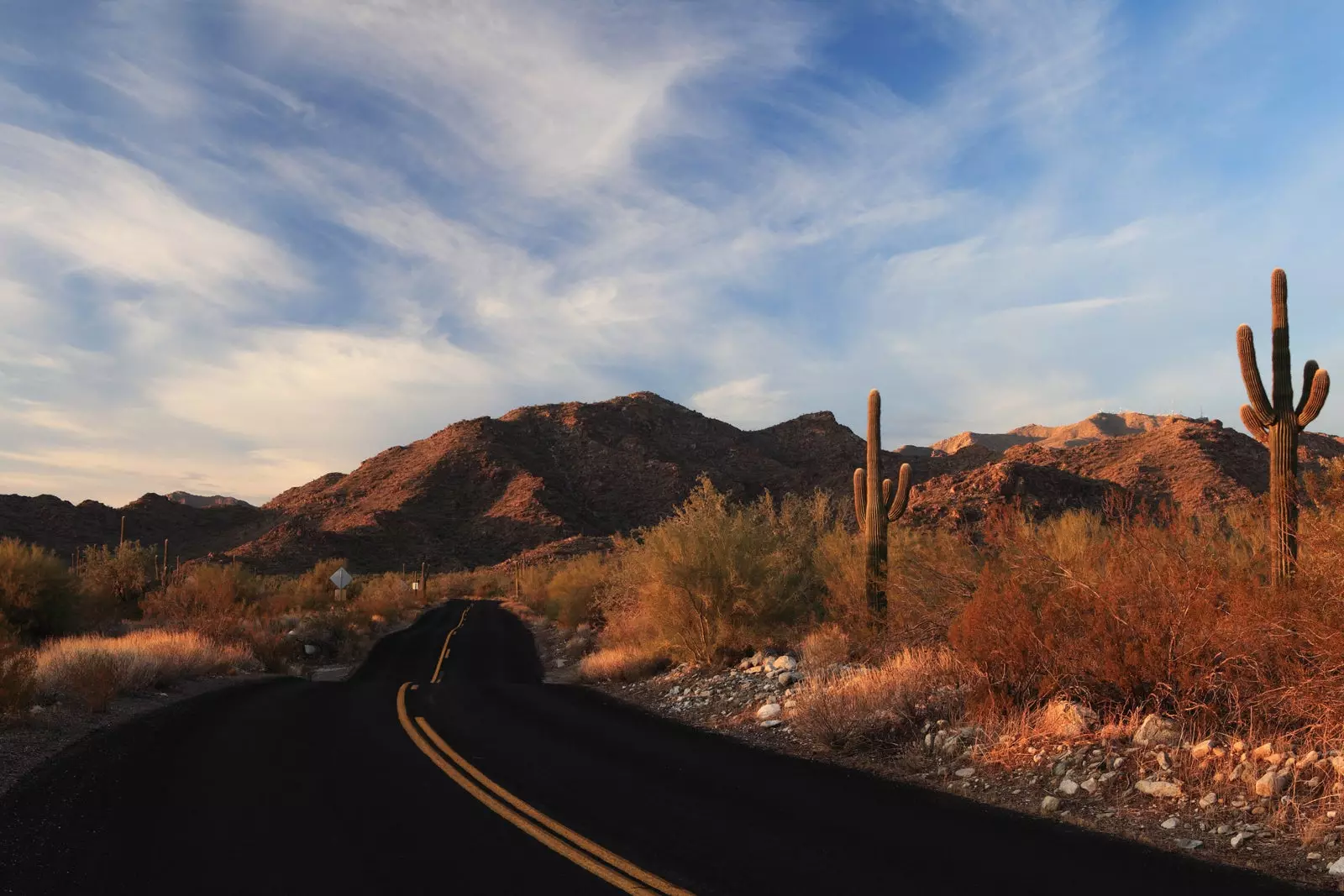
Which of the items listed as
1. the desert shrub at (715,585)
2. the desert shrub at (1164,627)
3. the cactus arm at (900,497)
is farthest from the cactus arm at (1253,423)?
the desert shrub at (715,585)

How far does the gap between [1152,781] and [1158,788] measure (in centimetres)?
12

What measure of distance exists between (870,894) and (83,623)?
26.3 meters

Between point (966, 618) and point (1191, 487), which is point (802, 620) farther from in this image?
point (1191, 487)

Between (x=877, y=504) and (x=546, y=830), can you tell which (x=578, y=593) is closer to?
(x=877, y=504)

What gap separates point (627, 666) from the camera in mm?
18875

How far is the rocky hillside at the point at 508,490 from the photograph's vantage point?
7875cm

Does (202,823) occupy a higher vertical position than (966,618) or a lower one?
lower

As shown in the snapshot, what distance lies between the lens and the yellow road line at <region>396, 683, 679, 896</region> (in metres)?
5.41

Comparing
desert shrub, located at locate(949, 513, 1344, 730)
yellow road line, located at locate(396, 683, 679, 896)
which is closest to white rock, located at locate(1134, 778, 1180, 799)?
desert shrub, located at locate(949, 513, 1344, 730)

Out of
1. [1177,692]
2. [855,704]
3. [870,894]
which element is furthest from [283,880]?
[1177,692]

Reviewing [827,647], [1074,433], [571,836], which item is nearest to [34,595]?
[827,647]

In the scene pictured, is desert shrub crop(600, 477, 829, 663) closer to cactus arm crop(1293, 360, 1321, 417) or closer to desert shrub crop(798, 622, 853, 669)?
desert shrub crop(798, 622, 853, 669)

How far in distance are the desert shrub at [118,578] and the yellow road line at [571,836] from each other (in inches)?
1015

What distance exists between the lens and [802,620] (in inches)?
741
